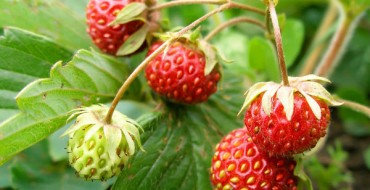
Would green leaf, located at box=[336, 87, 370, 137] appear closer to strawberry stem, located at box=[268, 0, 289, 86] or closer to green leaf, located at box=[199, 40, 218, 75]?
green leaf, located at box=[199, 40, 218, 75]

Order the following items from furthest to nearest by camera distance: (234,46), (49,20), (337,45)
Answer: (234,46) < (337,45) < (49,20)

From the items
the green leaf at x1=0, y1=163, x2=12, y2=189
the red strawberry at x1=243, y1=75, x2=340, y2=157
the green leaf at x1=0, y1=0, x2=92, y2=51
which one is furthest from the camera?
the green leaf at x1=0, y1=163, x2=12, y2=189

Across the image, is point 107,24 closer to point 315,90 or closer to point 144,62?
point 144,62

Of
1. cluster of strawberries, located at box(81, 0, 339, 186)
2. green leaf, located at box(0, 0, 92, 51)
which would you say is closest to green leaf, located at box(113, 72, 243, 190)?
cluster of strawberries, located at box(81, 0, 339, 186)

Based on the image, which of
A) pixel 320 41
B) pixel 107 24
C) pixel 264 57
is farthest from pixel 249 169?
pixel 320 41

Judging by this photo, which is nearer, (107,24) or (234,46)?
(107,24)

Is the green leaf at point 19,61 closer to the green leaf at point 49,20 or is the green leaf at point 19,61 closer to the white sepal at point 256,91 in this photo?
the green leaf at point 49,20

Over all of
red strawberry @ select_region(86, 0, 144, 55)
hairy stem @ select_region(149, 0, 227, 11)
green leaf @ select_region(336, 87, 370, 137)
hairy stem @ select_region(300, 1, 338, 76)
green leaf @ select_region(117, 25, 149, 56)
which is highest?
hairy stem @ select_region(149, 0, 227, 11)

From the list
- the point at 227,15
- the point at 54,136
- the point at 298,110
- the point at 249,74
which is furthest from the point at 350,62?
the point at 298,110
